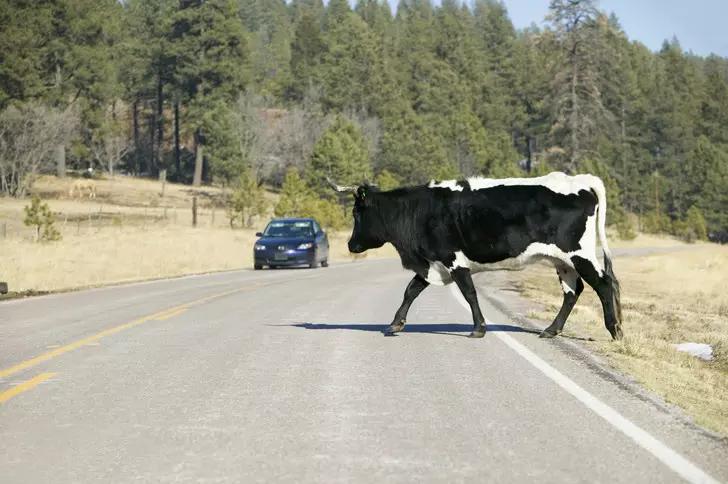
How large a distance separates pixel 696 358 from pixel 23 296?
46.6ft

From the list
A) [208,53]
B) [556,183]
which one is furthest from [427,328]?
[208,53]

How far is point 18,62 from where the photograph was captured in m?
72.2

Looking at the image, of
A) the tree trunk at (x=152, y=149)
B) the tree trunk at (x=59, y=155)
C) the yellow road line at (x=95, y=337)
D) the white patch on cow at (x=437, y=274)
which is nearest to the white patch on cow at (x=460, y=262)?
the white patch on cow at (x=437, y=274)

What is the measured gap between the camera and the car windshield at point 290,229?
34.8 m

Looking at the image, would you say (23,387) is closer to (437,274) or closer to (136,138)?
(437,274)

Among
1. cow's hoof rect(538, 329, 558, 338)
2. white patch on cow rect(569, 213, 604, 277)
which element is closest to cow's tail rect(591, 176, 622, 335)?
white patch on cow rect(569, 213, 604, 277)

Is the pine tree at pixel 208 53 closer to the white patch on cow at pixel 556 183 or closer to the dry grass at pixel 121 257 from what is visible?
the dry grass at pixel 121 257

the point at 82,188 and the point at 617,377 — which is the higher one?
the point at 82,188

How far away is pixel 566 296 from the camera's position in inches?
510

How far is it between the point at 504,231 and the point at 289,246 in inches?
856

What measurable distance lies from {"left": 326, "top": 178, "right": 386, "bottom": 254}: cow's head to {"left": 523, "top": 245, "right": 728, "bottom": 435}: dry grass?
9.33 ft

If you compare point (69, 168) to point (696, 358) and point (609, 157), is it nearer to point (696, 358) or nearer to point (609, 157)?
point (609, 157)

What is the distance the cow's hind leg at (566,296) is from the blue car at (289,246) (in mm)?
20827

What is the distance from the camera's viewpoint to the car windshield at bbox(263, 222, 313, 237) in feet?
114
